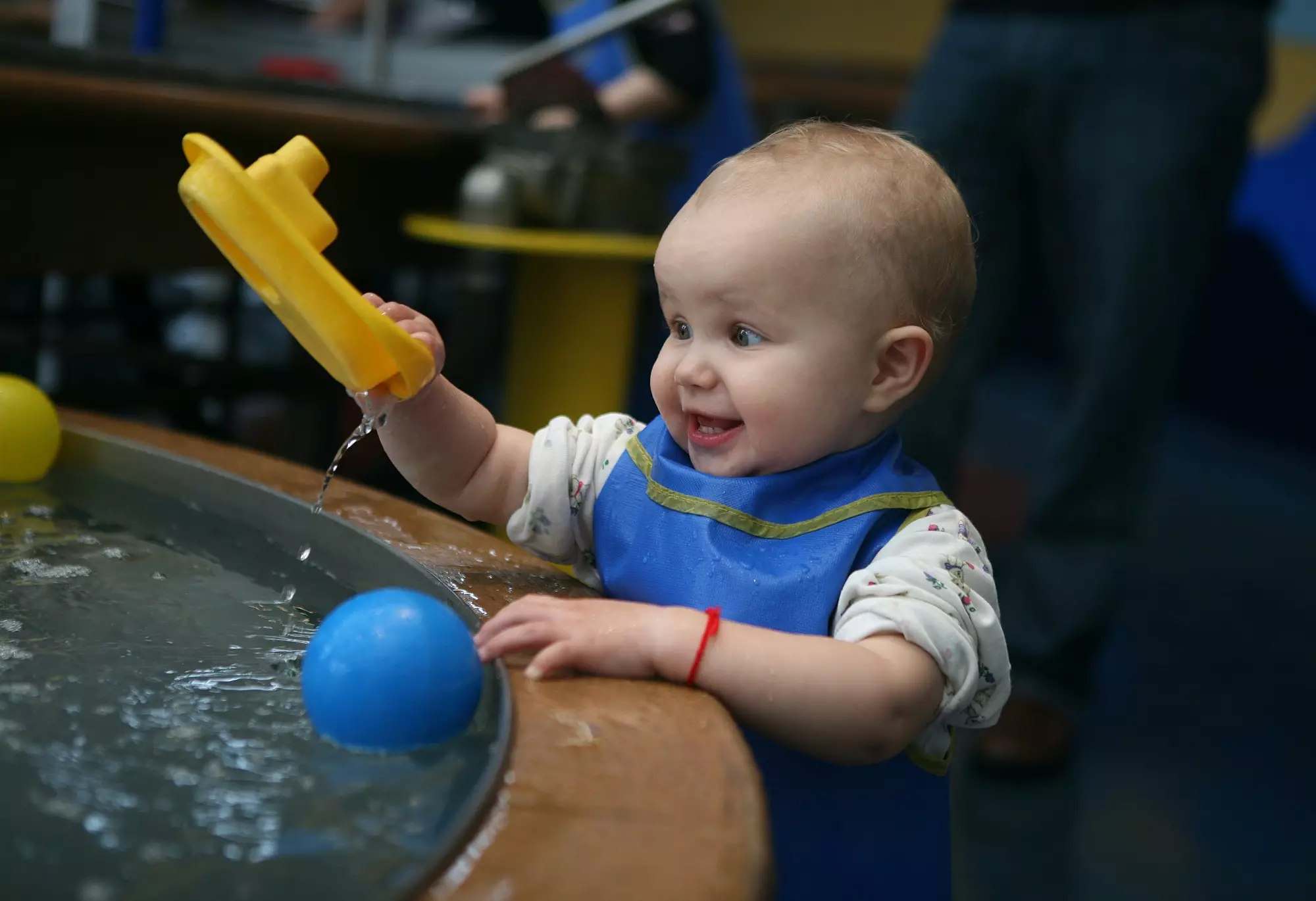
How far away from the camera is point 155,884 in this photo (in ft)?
1.75

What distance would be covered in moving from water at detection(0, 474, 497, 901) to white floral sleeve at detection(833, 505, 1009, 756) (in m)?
0.28

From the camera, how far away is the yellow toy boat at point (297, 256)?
2.71 feet

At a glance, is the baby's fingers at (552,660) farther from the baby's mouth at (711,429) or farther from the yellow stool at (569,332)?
the yellow stool at (569,332)

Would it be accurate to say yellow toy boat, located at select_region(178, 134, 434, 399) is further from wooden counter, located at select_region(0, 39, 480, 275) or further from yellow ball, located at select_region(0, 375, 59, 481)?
wooden counter, located at select_region(0, 39, 480, 275)

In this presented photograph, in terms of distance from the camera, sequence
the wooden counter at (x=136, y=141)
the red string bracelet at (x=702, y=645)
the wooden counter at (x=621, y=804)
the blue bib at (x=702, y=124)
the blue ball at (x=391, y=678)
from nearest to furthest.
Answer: the wooden counter at (x=621, y=804), the blue ball at (x=391, y=678), the red string bracelet at (x=702, y=645), the wooden counter at (x=136, y=141), the blue bib at (x=702, y=124)

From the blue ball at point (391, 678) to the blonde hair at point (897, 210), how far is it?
0.45 m

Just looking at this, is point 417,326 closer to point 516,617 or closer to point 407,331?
point 407,331

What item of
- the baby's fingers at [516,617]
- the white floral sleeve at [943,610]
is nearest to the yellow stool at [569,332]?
the white floral sleeve at [943,610]

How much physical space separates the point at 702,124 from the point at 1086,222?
89 centimetres

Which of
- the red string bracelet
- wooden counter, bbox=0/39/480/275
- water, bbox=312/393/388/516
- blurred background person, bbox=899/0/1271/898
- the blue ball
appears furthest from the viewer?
blurred background person, bbox=899/0/1271/898

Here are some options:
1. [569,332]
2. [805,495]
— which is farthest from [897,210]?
[569,332]

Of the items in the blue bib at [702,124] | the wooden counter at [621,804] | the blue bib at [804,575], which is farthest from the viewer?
the blue bib at [702,124]

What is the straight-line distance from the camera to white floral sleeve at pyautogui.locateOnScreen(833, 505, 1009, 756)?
831mm

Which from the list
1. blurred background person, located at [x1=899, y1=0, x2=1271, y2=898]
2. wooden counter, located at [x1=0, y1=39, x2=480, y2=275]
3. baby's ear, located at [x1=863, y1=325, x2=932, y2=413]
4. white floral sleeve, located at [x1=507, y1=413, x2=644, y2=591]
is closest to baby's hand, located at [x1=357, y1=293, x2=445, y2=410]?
white floral sleeve, located at [x1=507, y1=413, x2=644, y2=591]
